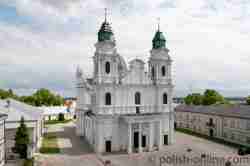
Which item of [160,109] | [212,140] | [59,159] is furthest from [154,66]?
[59,159]

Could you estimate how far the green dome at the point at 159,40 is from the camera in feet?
132

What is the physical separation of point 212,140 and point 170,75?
1502cm

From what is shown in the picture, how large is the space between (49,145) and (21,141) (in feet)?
32.3


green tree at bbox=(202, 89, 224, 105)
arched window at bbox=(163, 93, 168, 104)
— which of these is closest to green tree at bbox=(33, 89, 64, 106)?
green tree at bbox=(202, 89, 224, 105)

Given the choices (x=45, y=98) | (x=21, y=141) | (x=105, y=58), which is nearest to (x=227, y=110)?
(x=105, y=58)

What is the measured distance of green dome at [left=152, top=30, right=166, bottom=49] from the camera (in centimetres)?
4031

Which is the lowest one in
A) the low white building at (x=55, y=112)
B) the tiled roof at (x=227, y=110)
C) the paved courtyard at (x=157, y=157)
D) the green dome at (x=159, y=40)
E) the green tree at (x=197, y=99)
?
the paved courtyard at (x=157, y=157)

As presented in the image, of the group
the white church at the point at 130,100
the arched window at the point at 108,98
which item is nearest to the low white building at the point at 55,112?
the white church at the point at 130,100

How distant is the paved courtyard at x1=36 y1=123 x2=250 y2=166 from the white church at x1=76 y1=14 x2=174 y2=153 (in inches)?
81.3

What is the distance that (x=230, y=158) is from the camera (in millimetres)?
30938

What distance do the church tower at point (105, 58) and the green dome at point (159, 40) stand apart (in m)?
7.99

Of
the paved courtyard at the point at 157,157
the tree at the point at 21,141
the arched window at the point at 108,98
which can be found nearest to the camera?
the paved courtyard at the point at 157,157

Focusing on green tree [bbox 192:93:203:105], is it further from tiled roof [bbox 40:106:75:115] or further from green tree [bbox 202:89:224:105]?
tiled roof [bbox 40:106:75:115]

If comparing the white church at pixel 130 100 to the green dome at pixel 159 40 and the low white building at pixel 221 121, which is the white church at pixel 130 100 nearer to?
the green dome at pixel 159 40
